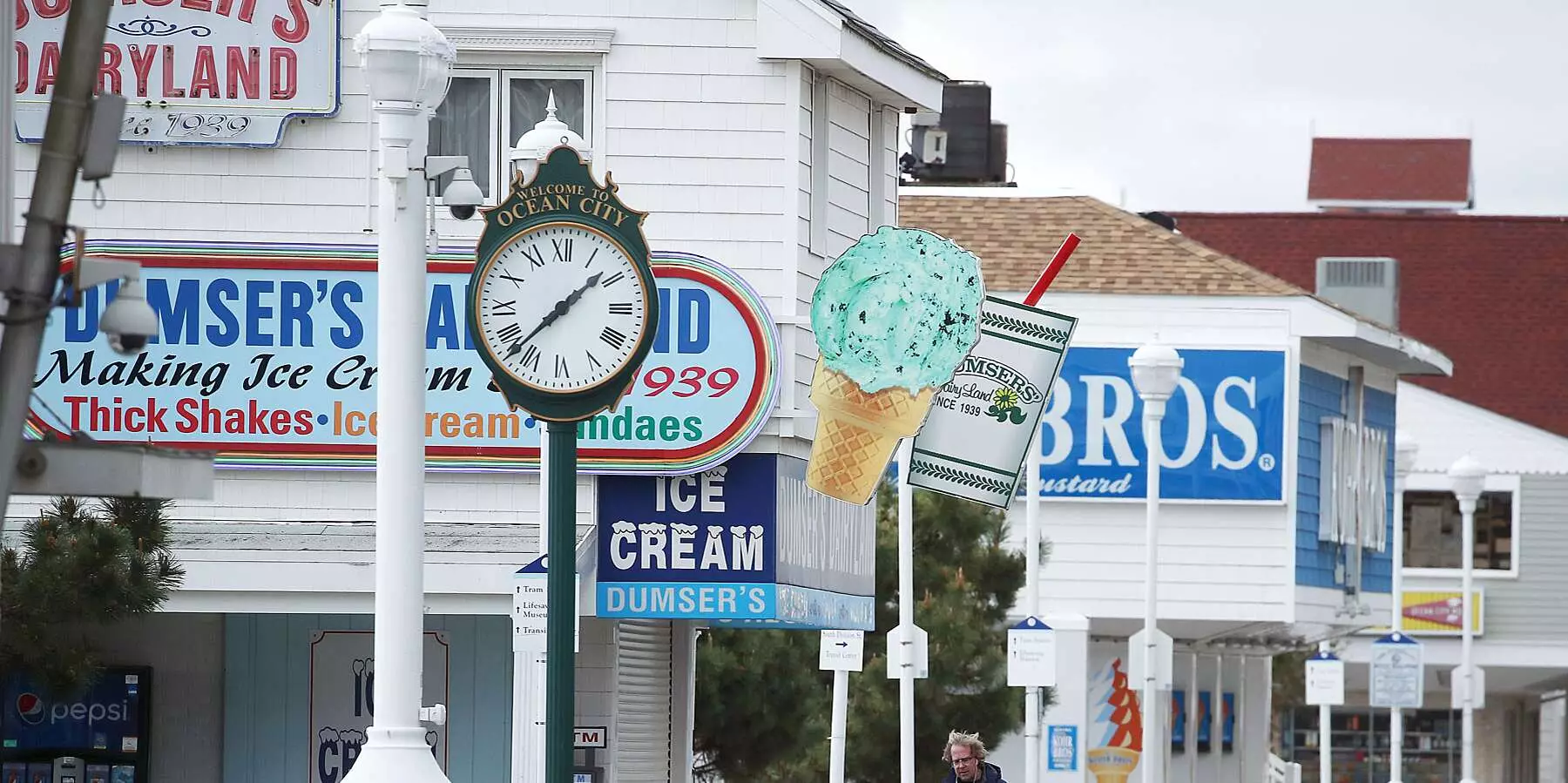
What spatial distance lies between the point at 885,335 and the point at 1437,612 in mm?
32875

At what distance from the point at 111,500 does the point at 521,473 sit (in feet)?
13.4

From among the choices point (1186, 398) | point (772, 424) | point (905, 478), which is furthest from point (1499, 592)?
point (772, 424)

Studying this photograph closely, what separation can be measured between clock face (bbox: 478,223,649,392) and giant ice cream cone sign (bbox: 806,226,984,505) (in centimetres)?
394

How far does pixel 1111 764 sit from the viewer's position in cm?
3503

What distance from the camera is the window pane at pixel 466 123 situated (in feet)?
61.2

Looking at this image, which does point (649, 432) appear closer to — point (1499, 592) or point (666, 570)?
point (666, 570)

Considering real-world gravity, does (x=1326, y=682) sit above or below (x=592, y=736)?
below

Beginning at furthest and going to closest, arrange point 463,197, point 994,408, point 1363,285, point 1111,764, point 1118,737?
point 1363,285
point 1118,737
point 1111,764
point 994,408
point 463,197

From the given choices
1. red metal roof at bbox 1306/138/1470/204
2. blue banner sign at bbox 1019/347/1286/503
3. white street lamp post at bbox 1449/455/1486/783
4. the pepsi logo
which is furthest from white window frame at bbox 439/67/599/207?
red metal roof at bbox 1306/138/1470/204

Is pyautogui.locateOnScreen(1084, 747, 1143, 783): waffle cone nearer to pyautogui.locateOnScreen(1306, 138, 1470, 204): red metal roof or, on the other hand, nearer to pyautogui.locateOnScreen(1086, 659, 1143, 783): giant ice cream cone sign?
pyautogui.locateOnScreen(1086, 659, 1143, 783): giant ice cream cone sign

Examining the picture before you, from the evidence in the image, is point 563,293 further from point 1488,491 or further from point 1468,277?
point 1468,277

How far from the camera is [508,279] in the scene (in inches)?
436

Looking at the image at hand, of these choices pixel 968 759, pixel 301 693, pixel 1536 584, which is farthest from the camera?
pixel 1536 584

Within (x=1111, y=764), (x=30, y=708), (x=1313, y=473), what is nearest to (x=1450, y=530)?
(x=1313, y=473)
